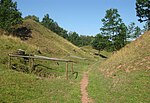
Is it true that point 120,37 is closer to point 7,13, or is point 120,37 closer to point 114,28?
point 114,28

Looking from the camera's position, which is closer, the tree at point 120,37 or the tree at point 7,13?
the tree at point 7,13

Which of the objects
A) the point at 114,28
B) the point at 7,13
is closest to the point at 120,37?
the point at 114,28

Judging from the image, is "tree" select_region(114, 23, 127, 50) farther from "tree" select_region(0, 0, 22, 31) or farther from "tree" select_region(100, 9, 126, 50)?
"tree" select_region(0, 0, 22, 31)

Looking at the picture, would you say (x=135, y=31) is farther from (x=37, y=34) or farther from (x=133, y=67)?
(x=133, y=67)

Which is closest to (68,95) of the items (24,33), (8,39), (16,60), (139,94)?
(139,94)

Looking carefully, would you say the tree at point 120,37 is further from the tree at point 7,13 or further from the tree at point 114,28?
the tree at point 7,13

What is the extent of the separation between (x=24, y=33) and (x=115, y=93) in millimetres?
50104

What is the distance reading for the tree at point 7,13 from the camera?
49.2m

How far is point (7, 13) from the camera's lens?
49719 millimetres

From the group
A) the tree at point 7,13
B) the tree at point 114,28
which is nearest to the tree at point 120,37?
the tree at point 114,28

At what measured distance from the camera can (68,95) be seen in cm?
1622

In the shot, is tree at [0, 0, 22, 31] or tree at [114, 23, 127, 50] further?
tree at [114, 23, 127, 50]

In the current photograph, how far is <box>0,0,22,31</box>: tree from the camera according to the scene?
49188 mm

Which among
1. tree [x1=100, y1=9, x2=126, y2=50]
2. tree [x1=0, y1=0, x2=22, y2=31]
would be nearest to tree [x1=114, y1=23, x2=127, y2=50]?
tree [x1=100, y1=9, x2=126, y2=50]
